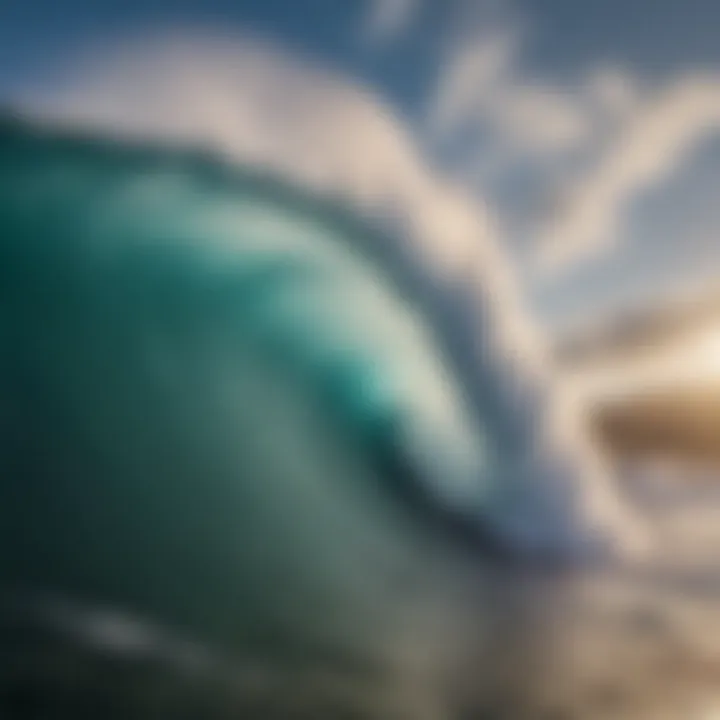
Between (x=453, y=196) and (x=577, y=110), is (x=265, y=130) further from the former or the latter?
(x=577, y=110)

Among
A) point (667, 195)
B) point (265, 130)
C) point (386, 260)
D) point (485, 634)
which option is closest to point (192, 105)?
point (265, 130)

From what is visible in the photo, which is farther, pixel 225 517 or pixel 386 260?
pixel 386 260

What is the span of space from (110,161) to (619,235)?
56 centimetres

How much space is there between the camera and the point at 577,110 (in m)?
1.32

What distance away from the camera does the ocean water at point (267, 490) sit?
3.91ft

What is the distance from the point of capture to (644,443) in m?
1.27

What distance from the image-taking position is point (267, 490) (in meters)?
1.25

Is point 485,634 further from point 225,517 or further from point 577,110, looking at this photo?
point 577,110

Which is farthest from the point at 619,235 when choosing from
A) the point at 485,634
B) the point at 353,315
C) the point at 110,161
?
the point at 110,161

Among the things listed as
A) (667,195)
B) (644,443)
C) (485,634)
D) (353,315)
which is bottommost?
(485,634)

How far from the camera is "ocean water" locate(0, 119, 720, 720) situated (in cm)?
119

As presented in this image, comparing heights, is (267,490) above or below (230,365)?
below

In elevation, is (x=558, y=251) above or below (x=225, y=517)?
above

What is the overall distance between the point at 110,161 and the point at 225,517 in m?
0.42
